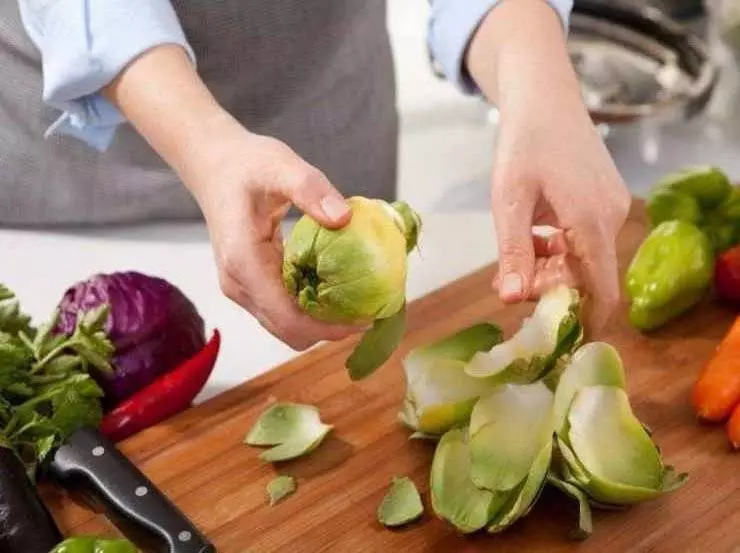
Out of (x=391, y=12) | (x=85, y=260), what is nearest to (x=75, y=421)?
(x=85, y=260)

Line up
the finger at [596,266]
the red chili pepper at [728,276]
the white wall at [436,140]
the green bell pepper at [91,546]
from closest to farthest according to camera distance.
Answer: the green bell pepper at [91,546]
the finger at [596,266]
the red chili pepper at [728,276]
the white wall at [436,140]

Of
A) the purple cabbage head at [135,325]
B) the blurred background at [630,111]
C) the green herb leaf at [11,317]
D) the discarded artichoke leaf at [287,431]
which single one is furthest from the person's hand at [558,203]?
the blurred background at [630,111]

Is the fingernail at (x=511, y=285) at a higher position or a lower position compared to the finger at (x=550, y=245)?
higher

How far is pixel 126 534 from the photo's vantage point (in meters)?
0.86

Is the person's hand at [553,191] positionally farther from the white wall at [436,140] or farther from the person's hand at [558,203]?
the white wall at [436,140]

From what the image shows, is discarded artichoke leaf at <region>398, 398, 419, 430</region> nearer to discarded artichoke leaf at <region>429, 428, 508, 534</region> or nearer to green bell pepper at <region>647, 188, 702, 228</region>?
discarded artichoke leaf at <region>429, 428, 508, 534</region>

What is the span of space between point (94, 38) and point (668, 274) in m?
0.59

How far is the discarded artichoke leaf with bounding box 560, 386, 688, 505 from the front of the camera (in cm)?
84

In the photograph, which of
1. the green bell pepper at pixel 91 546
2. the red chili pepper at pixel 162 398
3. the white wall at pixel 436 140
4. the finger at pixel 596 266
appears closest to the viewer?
the green bell pepper at pixel 91 546

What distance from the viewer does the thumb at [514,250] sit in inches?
33.3

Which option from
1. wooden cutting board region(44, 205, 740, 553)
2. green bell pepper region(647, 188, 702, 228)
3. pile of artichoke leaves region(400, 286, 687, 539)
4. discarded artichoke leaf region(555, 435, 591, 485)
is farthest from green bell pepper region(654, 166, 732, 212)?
discarded artichoke leaf region(555, 435, 591, 485)

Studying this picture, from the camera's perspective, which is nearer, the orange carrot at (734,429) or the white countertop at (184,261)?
the orange carrot at (734,429)

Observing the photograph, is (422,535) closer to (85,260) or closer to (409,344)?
(409,344)

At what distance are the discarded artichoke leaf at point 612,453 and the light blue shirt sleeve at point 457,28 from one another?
1.34 ft
